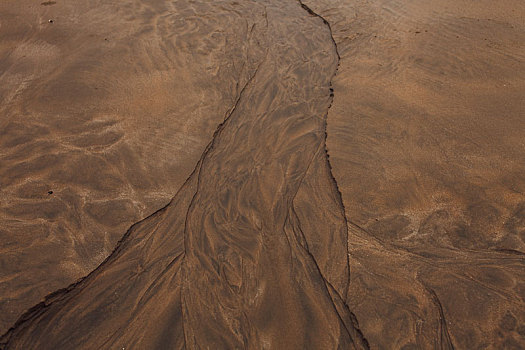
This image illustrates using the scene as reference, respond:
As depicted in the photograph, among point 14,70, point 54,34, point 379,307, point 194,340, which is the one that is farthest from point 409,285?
point 54,34

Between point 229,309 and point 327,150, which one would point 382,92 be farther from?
point 229,309

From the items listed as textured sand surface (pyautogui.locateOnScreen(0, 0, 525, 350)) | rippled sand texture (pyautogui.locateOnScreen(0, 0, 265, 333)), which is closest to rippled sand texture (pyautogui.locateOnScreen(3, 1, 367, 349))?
textured sand surface (pyautogui.locateOnScreen(0, 0, 525, 350))

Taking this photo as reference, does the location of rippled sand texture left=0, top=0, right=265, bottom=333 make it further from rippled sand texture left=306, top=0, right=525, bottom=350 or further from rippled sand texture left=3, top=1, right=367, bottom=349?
rippled sand texture left=306, top=0, right=525, bottom=350

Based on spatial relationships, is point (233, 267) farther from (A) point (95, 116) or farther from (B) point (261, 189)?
(A) point (95, 116)

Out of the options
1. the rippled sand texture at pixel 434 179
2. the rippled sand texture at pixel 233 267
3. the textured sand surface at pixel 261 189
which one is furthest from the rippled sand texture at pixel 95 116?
the rippled sand texture at pixel 434 179

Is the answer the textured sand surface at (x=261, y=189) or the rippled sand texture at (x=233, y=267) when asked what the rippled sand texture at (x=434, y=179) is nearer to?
the textured sand surface at (x=261, y=189)
